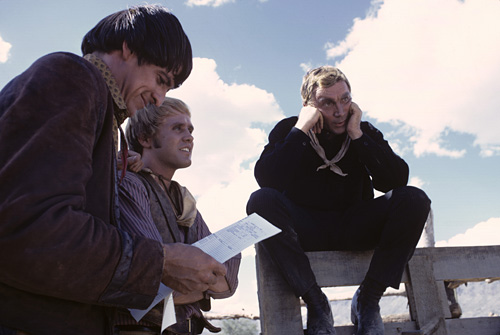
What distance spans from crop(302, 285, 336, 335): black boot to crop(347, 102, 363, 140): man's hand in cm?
134

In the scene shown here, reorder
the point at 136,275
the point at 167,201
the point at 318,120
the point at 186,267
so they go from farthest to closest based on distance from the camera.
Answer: the point at 318,120, the point at 167,201, the point at 186,267, the point at 136,275

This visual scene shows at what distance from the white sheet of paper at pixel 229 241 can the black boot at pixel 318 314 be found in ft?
4.35

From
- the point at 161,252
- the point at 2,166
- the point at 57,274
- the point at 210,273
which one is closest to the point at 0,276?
the point at 57,274

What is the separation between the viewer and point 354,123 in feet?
12.0

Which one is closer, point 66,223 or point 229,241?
point 66,223

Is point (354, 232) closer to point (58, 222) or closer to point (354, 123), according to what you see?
point (354, 123)

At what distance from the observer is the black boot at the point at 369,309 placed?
2854 mm

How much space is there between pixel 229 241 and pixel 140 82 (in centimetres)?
72

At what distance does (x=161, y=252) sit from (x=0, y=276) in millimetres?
428

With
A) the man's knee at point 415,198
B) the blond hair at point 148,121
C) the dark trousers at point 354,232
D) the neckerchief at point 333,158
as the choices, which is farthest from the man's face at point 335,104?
the blond hair at point 148,121

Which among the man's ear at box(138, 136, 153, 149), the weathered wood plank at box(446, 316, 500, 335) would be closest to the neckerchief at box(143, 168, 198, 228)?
the man's ear at box(138, 136, 153, 149)

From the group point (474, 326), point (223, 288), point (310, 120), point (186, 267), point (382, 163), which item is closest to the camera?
point (186, 267)

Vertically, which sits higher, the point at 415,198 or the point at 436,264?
the point at 415,198

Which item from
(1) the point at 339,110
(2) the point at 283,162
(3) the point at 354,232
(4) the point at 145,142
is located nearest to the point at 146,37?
(4) the point at 145,142
